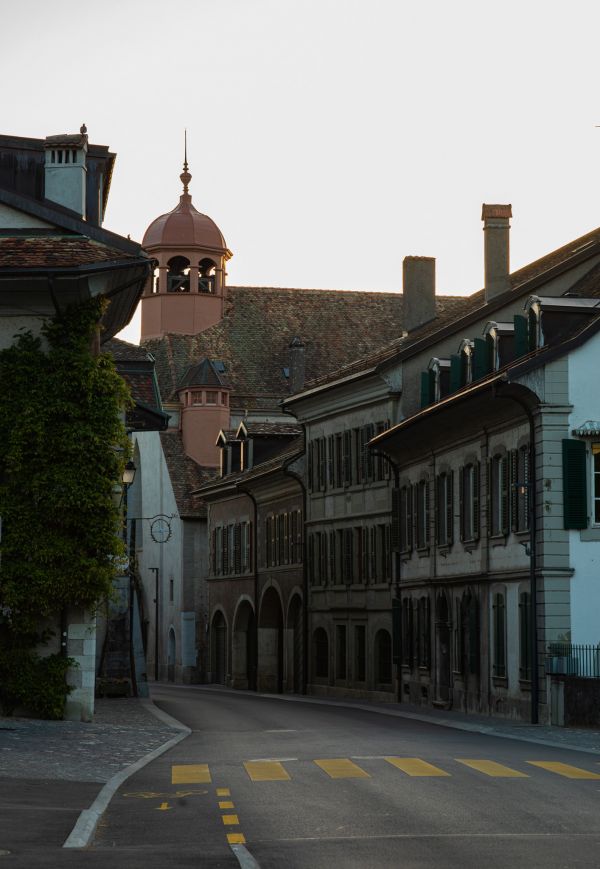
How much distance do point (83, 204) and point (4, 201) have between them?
92.8 inches

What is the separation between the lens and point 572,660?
3472 centimetres

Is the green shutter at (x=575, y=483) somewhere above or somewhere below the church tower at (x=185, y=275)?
below

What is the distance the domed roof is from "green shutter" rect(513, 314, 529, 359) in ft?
187

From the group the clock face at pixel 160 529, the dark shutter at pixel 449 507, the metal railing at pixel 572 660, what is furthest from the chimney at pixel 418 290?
→ the clock face at pixel 160 529

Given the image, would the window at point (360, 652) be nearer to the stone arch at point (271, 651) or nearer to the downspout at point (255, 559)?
the stone arch at point (271, 651)

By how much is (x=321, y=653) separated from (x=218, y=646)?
57.9ft

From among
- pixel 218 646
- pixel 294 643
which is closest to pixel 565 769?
pixel 294 643

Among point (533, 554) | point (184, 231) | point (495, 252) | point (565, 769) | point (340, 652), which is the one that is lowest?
point (565, 769)

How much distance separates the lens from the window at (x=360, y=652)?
55938mm

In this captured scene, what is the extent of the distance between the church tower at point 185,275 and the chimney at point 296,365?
23.3ft

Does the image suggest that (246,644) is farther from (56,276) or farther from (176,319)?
(56,276)

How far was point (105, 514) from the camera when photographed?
98.2ft

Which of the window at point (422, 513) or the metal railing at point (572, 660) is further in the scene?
the window at point (422, 513)

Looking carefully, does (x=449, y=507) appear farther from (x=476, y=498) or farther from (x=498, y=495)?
(x=498, y=495)
